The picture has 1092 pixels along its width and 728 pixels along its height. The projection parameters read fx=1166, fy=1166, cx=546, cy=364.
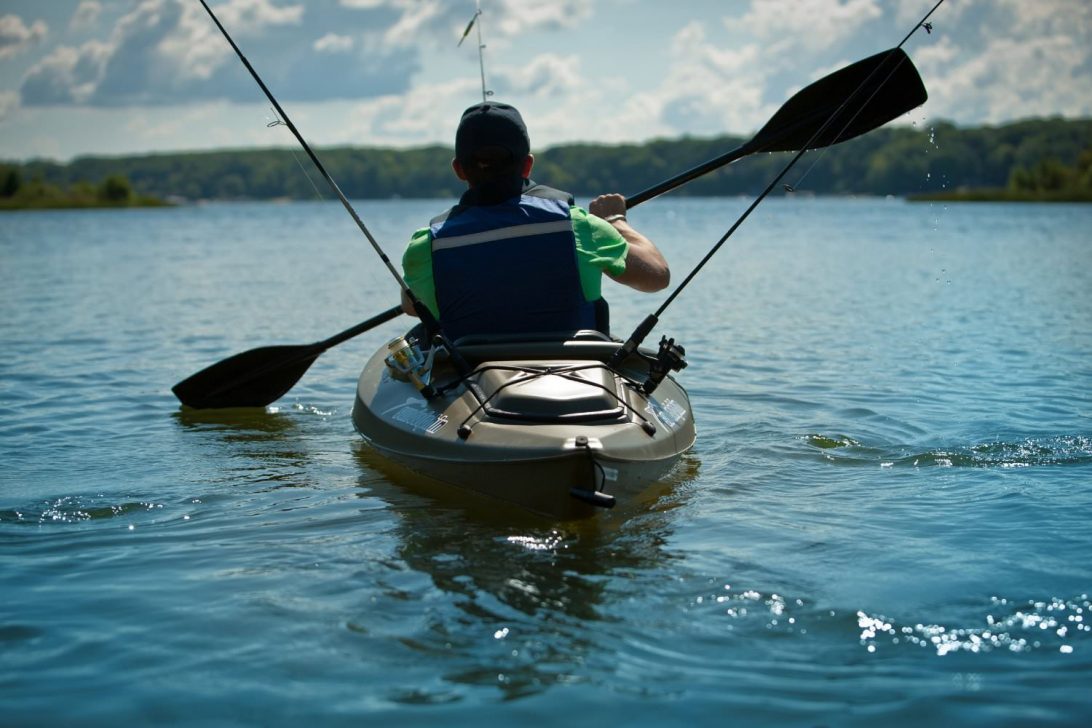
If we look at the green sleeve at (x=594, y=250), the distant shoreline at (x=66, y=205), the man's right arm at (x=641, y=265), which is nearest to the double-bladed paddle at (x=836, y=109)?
the man's right arm at (x=641, y=265)

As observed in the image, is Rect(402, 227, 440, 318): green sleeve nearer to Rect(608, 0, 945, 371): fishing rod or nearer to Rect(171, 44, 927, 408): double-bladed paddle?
Rect(608, 0, 945, 371): fishing rod

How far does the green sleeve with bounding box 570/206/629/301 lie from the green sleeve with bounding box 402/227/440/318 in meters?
0.81

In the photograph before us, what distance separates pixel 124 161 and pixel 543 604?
16395 cm

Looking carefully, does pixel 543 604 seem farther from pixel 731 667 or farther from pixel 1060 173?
pixel 1060 173

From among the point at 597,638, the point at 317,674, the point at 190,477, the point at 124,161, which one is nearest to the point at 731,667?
the point at 597,638

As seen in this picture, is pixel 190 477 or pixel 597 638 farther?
pixel 190 477

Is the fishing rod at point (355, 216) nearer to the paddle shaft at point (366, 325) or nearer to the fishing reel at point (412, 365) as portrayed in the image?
the fishing reel at point (412, 365)

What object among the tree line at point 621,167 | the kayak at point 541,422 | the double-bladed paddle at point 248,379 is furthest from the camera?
the tree line at point 621,167

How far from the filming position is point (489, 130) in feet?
20.2

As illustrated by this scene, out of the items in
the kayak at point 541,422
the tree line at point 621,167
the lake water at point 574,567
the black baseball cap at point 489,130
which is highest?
the tree line at point 621,167

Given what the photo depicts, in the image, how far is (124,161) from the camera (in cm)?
15600

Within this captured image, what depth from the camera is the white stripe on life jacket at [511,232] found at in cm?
607

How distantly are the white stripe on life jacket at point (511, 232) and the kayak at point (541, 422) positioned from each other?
0.53 m

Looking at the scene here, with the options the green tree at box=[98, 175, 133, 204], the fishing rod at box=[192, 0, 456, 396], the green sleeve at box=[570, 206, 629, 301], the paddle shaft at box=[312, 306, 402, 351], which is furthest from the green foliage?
the green sleeve at box=[570, 206, 629, 301]
